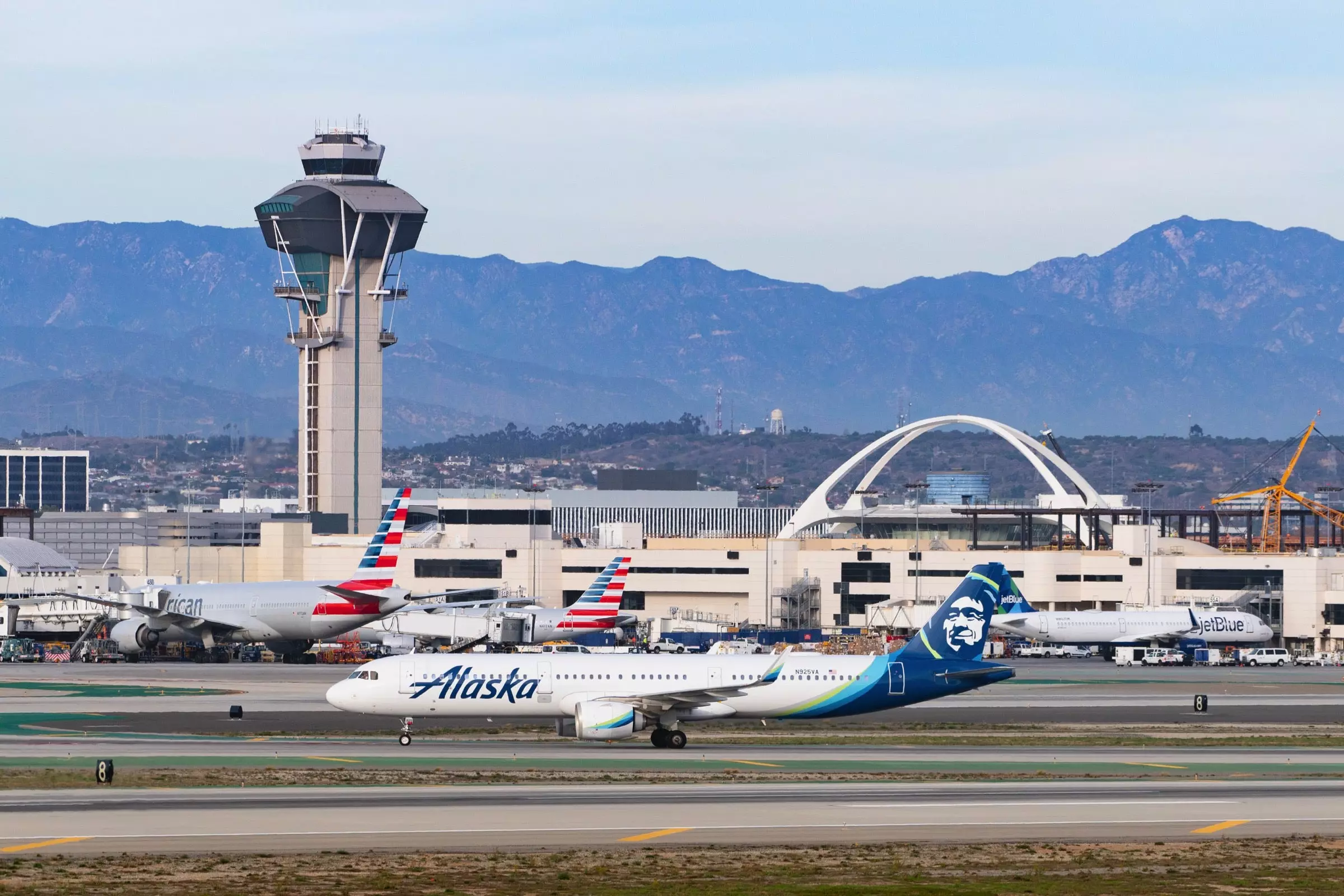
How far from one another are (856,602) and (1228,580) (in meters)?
33.8

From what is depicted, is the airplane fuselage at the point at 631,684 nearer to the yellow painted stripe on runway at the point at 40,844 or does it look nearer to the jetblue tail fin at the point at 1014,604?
the yellow painted stripe on runway at the point at 40,844

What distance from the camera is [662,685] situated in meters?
64.9

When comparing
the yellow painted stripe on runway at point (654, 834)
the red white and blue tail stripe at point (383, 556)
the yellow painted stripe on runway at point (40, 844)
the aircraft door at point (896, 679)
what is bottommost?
the yellow painted stripe on runway at point (654, 834)

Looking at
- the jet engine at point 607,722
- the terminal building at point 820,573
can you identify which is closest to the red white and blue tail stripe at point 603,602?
the terminal building at point 820,573

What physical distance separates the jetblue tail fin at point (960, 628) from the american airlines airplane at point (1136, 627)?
77460 mm

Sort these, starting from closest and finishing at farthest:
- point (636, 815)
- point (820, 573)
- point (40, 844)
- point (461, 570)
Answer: point (40, 844) → point (636, 815) → point (820, 573) → point (461, 570)

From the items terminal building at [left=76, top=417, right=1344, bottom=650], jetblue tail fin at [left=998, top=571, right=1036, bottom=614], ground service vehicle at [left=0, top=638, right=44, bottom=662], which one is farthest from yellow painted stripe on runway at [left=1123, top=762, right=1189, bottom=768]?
terminal building at [left=76, top=417, right=1344, bottom=650]

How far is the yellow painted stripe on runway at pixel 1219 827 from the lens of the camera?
Answer: 43219mm

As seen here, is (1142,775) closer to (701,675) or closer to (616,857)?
(701,675)

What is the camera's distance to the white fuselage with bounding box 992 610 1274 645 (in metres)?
144

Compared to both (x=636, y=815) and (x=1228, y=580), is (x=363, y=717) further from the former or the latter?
(x=1228, y=580)

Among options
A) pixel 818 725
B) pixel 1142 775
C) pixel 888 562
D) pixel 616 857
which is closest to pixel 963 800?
pixel 1142 775

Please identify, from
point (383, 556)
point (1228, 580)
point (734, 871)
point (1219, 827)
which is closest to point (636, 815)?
point (734, 871)

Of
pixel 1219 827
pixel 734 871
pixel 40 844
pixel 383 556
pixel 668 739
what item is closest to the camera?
pixel 734 871
